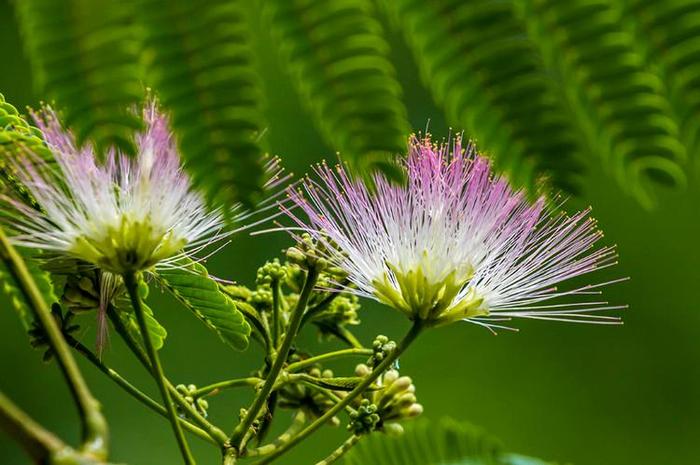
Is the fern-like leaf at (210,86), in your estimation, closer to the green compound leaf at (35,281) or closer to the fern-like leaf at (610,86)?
the fern-like leaf at (610,86)

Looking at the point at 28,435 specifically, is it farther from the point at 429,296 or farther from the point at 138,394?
the point at 429,296

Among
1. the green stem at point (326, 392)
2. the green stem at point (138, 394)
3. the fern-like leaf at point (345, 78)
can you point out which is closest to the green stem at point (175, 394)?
the green stem at point (138, 394)

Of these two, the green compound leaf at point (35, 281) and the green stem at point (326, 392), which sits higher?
the green compound leaf at point (35, 281)

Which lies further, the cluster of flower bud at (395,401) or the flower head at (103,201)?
the cluster of flower bud at (395,401)

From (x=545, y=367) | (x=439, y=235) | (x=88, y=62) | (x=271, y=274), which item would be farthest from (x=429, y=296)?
(x=545, y=367)

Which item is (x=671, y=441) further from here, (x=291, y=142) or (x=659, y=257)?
(x=291, y=142)

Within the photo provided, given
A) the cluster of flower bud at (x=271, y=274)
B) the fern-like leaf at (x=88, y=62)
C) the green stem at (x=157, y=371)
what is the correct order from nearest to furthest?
the fern-like leaf at (x=88, y=62), the green stem at (x=157, y=371), the cluster of flower bud at (x=271, y=274)

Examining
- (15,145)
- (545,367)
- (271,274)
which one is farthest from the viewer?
(545,367)
